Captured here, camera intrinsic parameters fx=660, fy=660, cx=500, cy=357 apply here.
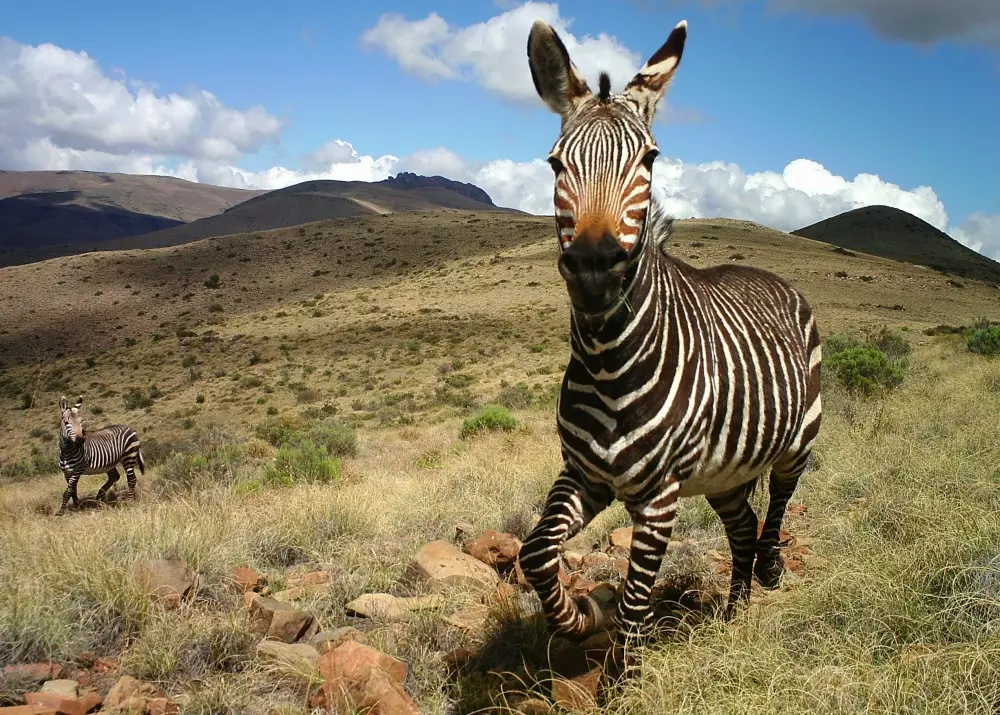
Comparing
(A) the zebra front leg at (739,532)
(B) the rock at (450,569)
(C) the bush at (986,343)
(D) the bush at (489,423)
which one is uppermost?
(C) the bush at (986,343)

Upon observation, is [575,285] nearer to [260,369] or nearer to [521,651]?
[521,651]

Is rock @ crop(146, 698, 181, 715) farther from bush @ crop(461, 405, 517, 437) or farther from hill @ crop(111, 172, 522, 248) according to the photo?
hill @ crop(111, 172, 522, 248)

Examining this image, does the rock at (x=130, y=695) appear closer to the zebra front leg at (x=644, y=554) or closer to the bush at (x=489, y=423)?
the zebra front leg at (x=644, y=554)

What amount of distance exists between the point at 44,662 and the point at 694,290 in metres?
4.30

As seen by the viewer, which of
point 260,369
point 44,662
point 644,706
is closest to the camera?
point 644,706

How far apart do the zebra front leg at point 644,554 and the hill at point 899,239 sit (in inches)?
2742

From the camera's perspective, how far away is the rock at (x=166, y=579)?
170 inches

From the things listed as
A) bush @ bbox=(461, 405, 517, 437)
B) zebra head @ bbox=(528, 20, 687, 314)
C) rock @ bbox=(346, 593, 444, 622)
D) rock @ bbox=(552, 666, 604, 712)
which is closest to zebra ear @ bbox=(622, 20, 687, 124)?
zebra head @ bbox=(528, 20, 687, 314)

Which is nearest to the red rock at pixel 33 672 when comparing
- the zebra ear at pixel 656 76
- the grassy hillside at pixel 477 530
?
the grassy hillside at pixel 477 530

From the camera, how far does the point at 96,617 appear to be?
13.4ft

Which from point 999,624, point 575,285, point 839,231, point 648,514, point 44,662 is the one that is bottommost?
point 44,662

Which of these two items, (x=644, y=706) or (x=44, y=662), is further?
(x=44, y=662)

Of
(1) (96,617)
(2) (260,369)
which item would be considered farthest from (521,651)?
(2) (260,369)

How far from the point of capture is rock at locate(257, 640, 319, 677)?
346cm
